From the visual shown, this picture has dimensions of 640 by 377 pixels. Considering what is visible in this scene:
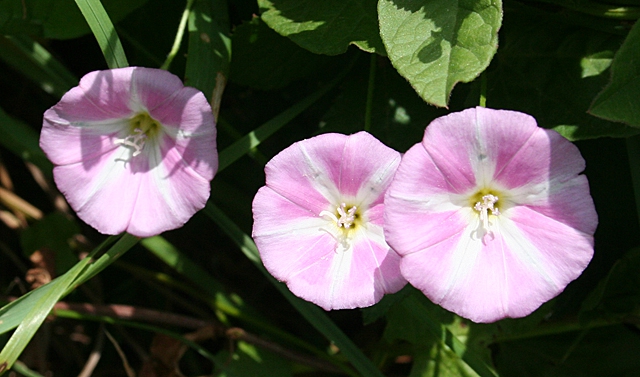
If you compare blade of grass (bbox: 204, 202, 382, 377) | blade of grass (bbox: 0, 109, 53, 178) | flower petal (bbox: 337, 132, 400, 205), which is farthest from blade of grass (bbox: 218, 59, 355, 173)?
blade of grass (bbox: 0, 109, 53, 178)

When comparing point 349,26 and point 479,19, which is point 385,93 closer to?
point 349,26

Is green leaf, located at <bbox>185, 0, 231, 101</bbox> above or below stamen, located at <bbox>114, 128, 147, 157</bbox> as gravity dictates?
above

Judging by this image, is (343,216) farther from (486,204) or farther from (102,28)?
(102,28)

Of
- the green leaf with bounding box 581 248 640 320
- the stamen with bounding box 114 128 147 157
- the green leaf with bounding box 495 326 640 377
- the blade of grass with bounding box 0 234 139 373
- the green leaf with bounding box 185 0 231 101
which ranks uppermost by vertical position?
the green leaf with bounding box 185 0 231 101

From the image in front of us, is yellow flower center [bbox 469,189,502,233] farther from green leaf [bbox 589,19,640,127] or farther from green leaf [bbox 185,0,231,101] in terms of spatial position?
green leaf [bbox 185,0,231,101]

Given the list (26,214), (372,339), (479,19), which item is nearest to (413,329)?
(372,339)

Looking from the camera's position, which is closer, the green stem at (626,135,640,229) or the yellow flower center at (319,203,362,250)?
the yellow flower center at (319,203,362,250)

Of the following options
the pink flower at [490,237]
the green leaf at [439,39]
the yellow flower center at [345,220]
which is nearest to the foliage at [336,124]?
the green leaf at [439,39]

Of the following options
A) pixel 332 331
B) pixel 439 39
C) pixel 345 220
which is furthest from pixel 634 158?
pixel 332 331
